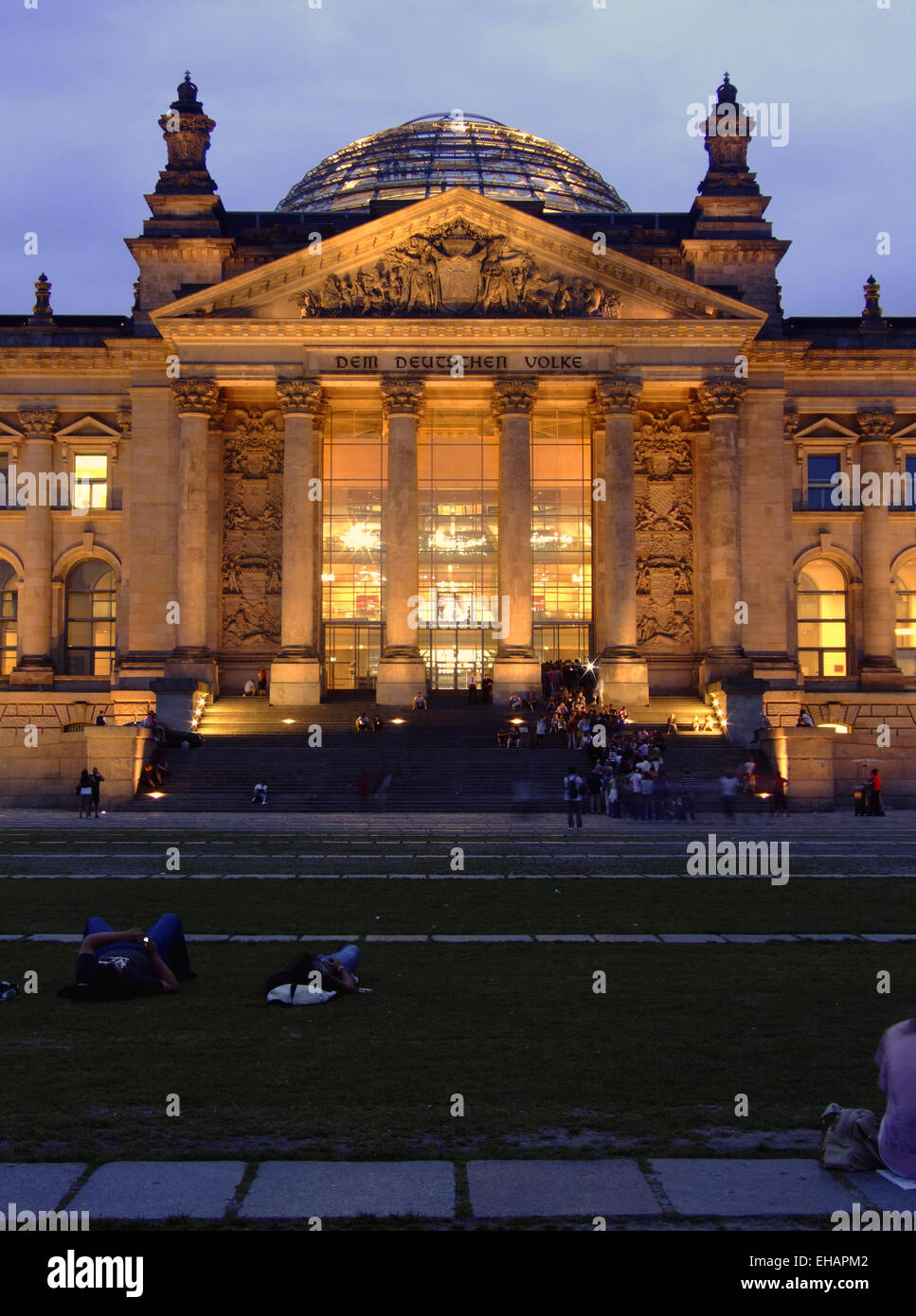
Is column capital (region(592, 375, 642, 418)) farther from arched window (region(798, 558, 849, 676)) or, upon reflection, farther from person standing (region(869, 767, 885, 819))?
person standing (region(869, 767, 885, 819))

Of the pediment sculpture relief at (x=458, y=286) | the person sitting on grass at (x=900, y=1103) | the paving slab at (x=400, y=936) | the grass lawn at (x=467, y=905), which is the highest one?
the pediment sculpture relief at (x=458, y=286)

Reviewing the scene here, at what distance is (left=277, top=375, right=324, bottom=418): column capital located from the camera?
6244 cm

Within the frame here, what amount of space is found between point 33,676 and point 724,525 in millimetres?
32128

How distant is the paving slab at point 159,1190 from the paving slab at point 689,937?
9853mm

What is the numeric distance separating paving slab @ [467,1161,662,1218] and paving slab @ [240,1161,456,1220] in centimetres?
17

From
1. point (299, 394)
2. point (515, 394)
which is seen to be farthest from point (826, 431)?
point (299, 394)

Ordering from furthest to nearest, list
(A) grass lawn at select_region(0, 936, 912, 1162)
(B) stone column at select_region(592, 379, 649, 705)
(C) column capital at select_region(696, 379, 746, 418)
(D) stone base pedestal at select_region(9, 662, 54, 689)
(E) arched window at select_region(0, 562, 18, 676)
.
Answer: (E) arched window at select_region(0, 562, 18, 676)
(D) stone base pedestal at select_region(9, 662, 54, 689)
(C) column capital at select_region(696, 379, 746, 418)
(B) stone column at select_region(592, 379, 649, 705)
(A) grass lawn at select_region(0, 936, 912, 1162)

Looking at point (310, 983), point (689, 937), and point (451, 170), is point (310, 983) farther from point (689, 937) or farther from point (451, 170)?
point (451, 170)

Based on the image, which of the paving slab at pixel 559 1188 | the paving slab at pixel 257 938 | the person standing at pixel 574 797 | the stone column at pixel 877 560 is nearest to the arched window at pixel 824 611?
the stone column at pixel 877 560

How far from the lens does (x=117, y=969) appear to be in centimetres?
1264

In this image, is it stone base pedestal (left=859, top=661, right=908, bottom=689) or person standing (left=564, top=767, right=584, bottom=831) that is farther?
stone base pedestal (left=859, top=661, right=908, bottom=689)

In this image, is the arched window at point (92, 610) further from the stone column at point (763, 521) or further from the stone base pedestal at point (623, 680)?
A: the stone column at point (763, 521)

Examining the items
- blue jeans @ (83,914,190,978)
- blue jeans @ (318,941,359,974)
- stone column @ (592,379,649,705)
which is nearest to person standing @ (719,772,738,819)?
stone column @ (592,379,649,705)

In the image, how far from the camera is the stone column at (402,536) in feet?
202
